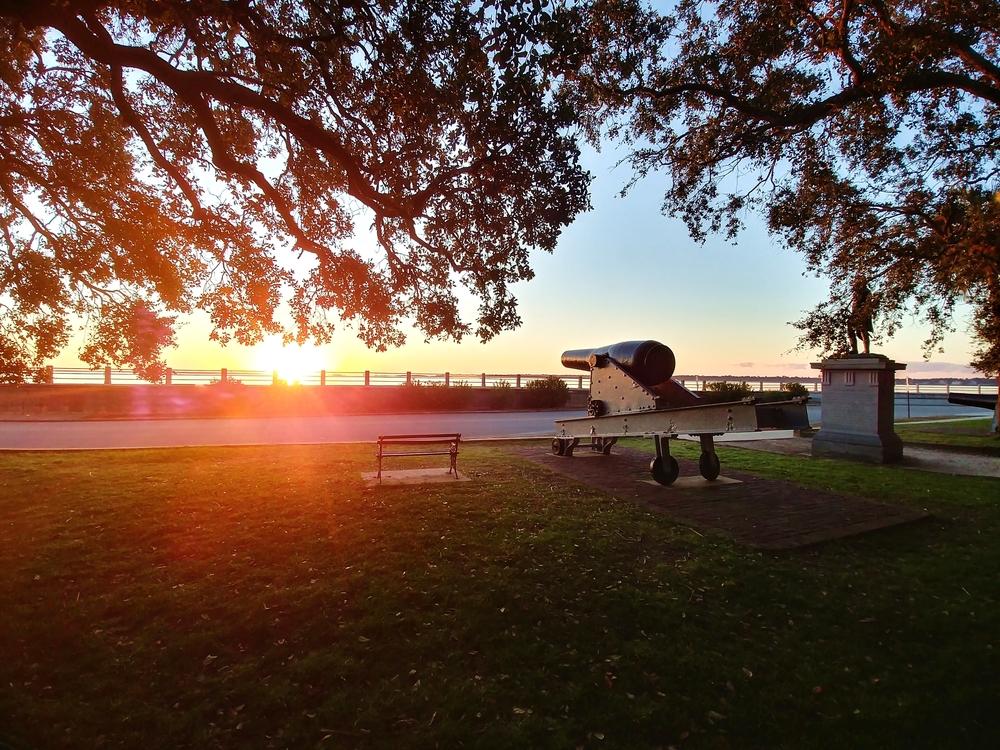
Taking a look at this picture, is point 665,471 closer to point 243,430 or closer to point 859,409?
point 859,409

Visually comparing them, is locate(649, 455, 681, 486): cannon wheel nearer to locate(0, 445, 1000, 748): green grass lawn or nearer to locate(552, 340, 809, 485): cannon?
locate(552, 340, 809, 485): cannon

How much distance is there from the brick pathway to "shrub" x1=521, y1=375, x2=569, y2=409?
16832 mm

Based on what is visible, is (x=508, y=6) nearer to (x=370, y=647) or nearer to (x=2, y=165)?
(x=370, y=647)

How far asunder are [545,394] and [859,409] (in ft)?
53.0

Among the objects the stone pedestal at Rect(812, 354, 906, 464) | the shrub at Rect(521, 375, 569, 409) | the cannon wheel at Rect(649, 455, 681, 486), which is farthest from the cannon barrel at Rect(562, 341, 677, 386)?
the shrub at Rect(521, 375, 569, 409)

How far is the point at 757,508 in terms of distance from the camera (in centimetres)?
620

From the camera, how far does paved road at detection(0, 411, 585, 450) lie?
40.3 feet

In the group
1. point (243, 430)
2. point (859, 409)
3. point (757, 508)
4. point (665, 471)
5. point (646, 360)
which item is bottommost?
point (757, 508)

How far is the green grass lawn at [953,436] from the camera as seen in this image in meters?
11.9

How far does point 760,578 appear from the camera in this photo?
420 cm

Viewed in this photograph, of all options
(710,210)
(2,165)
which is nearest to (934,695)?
(710,210)

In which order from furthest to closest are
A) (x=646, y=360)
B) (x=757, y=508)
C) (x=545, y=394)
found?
1. (x=545, y=394)
2. (x=646, y=360)
3. (x=757, y=508)

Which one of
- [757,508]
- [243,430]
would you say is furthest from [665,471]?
[243,430]

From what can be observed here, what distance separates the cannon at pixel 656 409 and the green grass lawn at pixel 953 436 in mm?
7396
